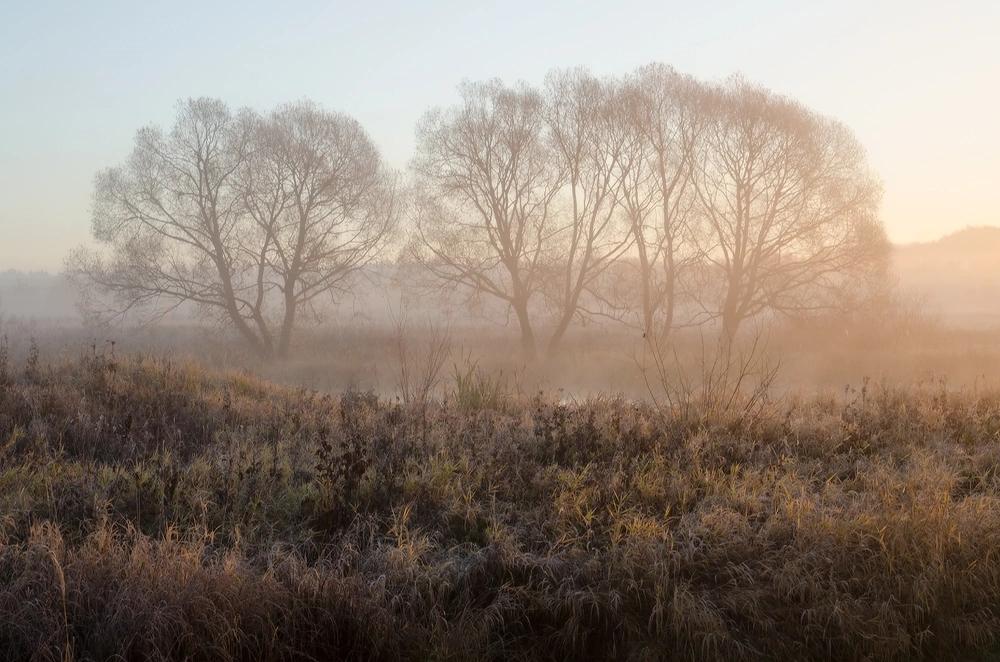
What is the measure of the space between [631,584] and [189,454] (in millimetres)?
4966

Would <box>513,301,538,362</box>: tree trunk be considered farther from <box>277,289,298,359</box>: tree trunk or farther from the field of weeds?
the field of weeds

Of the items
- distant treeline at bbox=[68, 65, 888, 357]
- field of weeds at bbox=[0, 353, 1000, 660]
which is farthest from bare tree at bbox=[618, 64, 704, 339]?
field of weeds at bbox=[0, 353, 1000, 660]

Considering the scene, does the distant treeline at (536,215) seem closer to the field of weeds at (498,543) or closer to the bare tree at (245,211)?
the bare tree at (245,211)

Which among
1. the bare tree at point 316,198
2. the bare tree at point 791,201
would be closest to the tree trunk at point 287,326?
the bare tree at point 316,198

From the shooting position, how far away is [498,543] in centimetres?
566

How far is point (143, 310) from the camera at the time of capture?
102 ft

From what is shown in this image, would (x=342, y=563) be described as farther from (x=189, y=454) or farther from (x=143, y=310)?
(x=143, y=310)

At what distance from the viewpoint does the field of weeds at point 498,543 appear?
474 cm

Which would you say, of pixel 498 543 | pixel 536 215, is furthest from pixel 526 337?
pixel 498 543

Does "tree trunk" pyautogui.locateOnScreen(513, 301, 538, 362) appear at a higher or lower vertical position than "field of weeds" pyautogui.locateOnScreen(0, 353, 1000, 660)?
higher

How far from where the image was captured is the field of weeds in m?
4.74

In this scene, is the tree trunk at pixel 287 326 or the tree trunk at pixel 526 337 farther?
the tree trunk at pixel 287 326

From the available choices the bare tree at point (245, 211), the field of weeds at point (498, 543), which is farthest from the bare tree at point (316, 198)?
the field of weeds at point (498, 543)

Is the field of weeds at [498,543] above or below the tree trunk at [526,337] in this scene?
below
